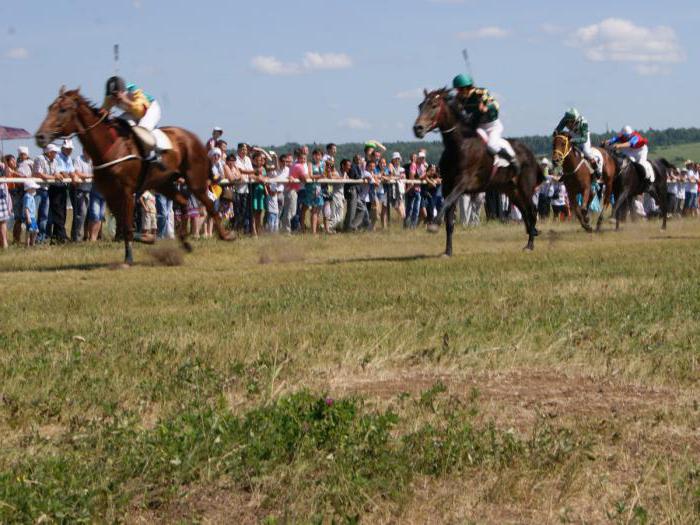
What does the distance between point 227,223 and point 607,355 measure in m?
17.1

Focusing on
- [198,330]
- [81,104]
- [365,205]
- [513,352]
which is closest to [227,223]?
[365,205]

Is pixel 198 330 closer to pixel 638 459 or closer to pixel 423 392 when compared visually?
pixel 423 392

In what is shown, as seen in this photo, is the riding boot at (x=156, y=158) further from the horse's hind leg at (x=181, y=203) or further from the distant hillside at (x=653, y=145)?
the distant hillside at (x=653, y=145)

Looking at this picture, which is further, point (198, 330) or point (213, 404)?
point (198, 330)

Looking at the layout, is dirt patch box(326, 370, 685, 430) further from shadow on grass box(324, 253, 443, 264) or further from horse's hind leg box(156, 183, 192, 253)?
horse's hind leg box(156, 183, 192, 253)

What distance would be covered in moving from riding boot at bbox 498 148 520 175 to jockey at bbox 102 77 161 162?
5429mm

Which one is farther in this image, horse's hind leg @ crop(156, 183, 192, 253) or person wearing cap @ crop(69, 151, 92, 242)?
person wearing cap @ crop(69, 151, 92, 242)

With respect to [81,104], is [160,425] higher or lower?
lower

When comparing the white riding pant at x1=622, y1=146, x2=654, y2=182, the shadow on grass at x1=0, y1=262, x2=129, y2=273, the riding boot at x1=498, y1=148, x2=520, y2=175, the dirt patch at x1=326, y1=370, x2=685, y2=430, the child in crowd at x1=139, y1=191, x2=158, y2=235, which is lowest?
the dirt patch at x1=326, y1=370, x2=685, y2=430

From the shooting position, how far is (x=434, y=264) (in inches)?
681

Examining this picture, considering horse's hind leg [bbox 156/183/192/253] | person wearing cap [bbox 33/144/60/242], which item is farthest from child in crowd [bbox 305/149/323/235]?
horse's hind leg [bbox 156/183/192/253]

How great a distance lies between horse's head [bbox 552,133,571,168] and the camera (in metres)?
25.8

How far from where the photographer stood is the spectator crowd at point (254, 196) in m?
21.6

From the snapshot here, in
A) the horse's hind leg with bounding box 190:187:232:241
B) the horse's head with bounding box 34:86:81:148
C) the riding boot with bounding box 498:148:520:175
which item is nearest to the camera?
the horse's head with bounding box 34:86:81:148
